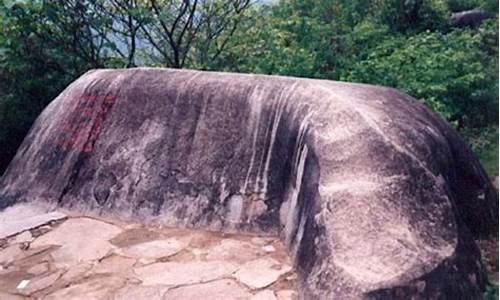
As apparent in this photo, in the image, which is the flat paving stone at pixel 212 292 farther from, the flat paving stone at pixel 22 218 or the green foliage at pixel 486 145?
the green foliage at pixel 486 145

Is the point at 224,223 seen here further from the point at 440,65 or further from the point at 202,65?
the point at 202,65

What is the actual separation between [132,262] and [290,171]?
1.59m

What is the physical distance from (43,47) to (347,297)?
23.4 feet

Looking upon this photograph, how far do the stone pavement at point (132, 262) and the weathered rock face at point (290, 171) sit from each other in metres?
0.21

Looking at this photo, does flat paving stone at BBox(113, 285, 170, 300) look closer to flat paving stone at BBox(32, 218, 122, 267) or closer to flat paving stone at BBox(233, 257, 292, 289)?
flat paving stone at BBox(233, 257, 292, 289)

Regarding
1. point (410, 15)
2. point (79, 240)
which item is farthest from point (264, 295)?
point (410, 15)

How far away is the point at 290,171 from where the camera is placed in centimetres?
429

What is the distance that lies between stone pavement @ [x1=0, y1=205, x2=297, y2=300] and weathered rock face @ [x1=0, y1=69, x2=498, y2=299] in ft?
0.70

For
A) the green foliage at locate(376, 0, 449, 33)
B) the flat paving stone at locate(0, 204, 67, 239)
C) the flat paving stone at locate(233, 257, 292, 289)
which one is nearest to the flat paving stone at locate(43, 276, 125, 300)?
the flat paving stone at locate(233, 257, 292, 289)

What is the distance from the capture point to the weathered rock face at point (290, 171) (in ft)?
9.48

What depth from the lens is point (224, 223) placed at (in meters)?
4.49

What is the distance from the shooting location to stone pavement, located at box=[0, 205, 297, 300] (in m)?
3.51

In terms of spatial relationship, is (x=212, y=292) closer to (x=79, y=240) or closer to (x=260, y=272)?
(x=260, y=272)

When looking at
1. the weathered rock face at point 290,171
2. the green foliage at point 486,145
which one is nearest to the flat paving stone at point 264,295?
the weathered rock face at point 290,171
